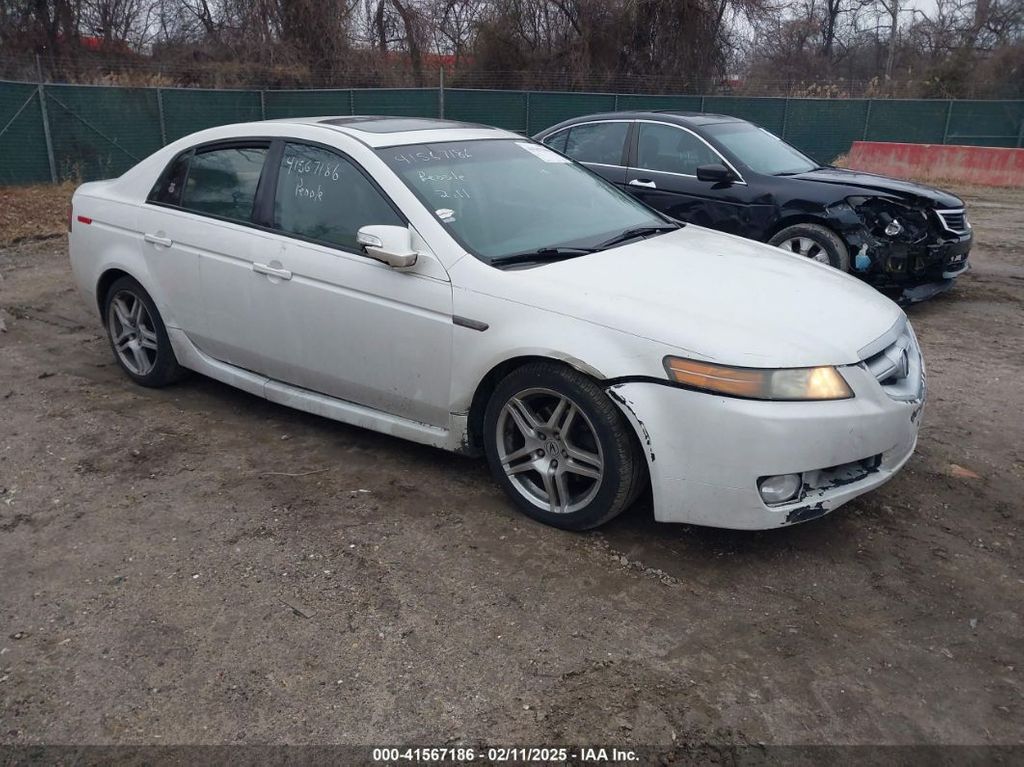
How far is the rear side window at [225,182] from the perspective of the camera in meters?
4.60

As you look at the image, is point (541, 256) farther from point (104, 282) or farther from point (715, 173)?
point (715, 173)

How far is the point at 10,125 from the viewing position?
14.1 metres

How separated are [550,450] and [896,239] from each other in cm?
497

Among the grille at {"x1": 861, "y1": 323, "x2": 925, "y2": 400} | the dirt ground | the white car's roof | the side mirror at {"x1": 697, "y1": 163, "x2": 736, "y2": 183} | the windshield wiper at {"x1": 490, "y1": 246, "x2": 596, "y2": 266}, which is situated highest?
the white car's roof

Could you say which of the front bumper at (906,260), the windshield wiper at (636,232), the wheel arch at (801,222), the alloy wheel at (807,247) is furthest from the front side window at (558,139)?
the windshield wiper at (636,232)

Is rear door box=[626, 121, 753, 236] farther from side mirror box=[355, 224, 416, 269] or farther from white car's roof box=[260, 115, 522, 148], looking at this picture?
A: side mirror box=[355, 224, 416, 269]

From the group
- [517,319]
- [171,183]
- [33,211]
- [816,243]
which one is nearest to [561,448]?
[517,319]

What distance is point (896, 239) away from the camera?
23.9 feet

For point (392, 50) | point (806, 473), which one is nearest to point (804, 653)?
point (806, 473)

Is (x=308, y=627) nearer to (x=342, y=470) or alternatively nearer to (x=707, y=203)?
(x=342, y=470)

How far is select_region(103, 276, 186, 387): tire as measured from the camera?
16.9 feet

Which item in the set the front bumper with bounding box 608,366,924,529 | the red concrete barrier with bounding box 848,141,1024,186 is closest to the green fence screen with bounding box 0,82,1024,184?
the red concrete barrier with bounding box 848,141,1024,186

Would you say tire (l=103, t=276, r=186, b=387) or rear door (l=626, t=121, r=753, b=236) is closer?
tire (l=103, t=276, r=186, b=387)

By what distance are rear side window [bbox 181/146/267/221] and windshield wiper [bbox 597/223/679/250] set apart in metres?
1.88
